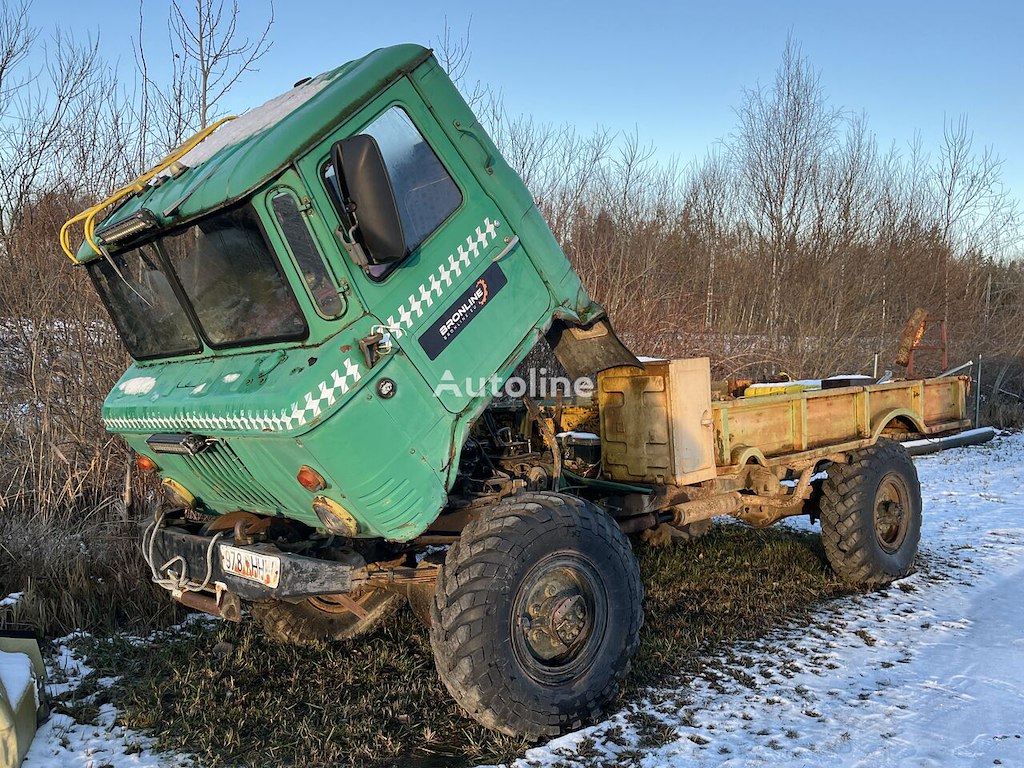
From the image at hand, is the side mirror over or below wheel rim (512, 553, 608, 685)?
over

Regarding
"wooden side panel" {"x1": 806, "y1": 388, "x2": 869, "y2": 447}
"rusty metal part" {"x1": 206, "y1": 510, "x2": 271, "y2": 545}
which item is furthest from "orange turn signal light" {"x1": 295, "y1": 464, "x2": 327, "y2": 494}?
"wooden side panel" {"x1": 806, "y1": 388, "x2": 869, "y2": 447}

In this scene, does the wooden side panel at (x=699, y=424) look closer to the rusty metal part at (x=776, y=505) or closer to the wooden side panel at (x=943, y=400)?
the rusty metal part at (x=776, y=505)

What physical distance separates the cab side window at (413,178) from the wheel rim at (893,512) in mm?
4452

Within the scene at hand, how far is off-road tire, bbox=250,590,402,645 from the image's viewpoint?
15.3 feet

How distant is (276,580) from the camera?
11.0 feet

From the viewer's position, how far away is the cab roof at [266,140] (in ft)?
10.5

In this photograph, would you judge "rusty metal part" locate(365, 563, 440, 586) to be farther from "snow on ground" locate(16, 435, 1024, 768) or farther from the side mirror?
the side mirror

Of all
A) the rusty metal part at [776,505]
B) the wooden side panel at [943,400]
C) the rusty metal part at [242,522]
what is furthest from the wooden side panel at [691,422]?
the wooden side panel at [943,400]

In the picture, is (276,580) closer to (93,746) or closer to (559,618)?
(93,746)

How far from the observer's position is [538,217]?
4.07 meters

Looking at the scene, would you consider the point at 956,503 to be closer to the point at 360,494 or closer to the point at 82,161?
the point at 360,494

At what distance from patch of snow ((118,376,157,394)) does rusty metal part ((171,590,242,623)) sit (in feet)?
3.57

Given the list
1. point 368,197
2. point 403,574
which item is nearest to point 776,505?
point 403,574

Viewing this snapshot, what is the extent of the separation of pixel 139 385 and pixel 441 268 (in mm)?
1801
